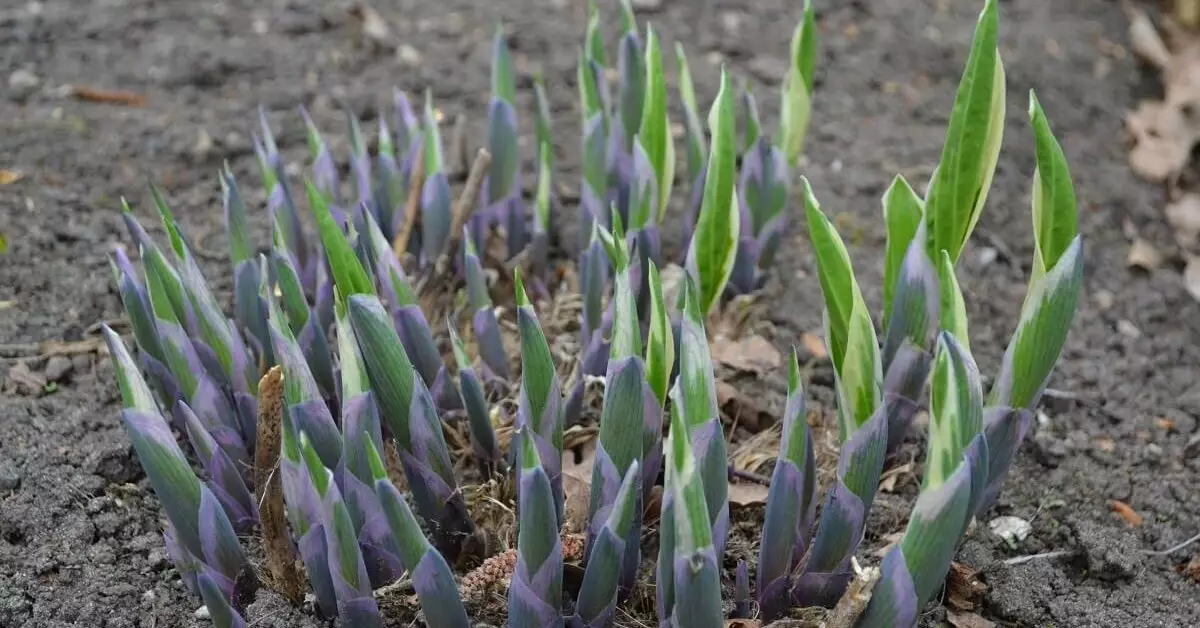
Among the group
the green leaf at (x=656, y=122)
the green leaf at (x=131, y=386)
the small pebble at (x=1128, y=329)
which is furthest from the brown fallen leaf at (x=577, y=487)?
the small pebble at (x=1128, y=329)

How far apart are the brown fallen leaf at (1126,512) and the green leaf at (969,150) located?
49 cm

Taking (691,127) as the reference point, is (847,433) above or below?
below

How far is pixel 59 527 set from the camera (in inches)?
58.4

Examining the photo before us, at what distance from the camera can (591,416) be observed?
1689 millimetres

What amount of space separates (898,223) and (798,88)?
42 centimetres

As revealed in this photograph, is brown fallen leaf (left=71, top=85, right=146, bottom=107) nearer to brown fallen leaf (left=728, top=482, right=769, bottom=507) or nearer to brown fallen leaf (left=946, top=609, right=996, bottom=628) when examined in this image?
brown fallen leaf (left=728, top=482, right=769, bottom=507)

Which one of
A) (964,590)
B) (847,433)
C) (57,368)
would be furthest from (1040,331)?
(57,368)

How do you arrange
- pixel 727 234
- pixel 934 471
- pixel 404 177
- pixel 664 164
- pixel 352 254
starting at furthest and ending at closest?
1. pixel 404 177
2. pixel 664 164
3. pixel 727 234
4. pixel 352 254
5. pixel 934 471

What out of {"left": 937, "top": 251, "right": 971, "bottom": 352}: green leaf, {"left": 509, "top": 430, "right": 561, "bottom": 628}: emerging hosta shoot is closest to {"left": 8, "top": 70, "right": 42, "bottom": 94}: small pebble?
{"left": 509, "top": 430, "right": 561, "bottom": 628}: emerging hosta shoot

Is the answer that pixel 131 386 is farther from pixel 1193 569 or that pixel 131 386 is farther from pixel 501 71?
pixel 1193 569

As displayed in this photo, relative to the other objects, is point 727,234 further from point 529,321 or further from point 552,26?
point 552,26

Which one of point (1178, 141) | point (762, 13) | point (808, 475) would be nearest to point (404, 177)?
point (808, 475)

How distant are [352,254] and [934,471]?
2.15 ft

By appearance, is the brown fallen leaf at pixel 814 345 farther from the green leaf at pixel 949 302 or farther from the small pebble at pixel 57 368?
the small pebble at pixel 57 368
